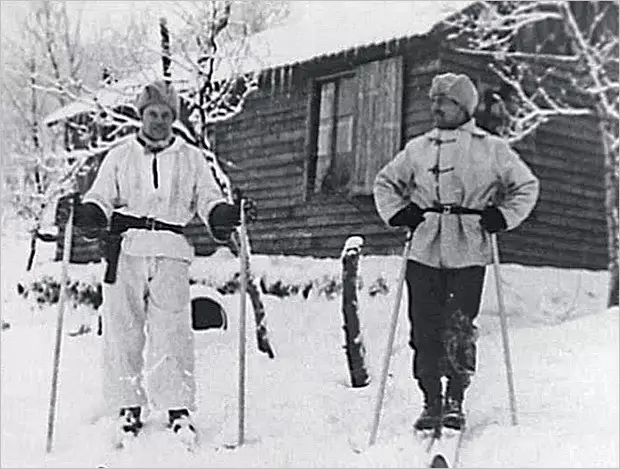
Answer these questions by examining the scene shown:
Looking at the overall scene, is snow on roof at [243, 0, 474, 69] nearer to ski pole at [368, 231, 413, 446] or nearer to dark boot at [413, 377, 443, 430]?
ski pole at [368, 231, 413, 446]

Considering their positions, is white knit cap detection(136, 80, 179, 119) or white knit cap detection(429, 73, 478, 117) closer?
white knit cap detection(429, 73, 478, 117)

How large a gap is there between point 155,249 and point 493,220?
12.3 inches

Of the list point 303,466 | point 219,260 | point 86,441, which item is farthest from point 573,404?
point 86,441

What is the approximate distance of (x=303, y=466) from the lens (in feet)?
3.04

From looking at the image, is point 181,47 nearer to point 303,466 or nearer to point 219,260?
point 219,260

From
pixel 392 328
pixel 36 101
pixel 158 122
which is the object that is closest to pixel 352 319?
pixel 392 328

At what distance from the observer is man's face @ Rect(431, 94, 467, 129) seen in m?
0.88

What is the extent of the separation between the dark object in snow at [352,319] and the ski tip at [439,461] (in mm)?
87

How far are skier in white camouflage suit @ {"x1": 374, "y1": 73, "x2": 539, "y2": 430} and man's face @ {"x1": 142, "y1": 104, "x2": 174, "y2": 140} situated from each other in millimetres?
228

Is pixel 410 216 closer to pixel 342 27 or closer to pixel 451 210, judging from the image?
pixel 451 210

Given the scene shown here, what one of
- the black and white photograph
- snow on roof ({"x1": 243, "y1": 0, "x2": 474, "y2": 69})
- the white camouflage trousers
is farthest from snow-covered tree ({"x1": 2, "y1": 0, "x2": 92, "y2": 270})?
snow on roof ({"x1": 243, "y1": 0, "x2": 474, "y2": 69})

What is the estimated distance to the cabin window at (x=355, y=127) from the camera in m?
0.92

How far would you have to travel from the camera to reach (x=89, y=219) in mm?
988

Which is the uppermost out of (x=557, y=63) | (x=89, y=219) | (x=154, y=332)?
(x=557, y=63)
